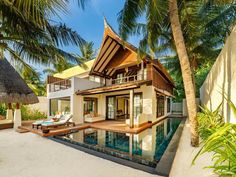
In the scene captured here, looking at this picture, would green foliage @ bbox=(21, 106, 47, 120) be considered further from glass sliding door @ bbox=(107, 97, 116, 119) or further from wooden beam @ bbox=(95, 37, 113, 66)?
wooden beam @ bbox=(95, 37, 113, 66)

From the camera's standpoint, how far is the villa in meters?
13.3

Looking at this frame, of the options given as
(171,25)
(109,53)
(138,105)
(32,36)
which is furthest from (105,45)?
(171,25)

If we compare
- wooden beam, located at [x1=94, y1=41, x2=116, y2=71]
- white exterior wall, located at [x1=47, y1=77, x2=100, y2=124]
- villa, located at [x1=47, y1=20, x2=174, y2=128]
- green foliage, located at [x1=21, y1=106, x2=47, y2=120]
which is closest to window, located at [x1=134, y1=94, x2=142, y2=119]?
villa, located at [x1=47, y1=20, x2=174, y2=128]

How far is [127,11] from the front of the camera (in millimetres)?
6863

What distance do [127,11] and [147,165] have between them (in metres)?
5.89

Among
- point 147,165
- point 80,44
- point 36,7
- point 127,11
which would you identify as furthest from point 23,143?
point 127,11

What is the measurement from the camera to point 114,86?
41.1 ft

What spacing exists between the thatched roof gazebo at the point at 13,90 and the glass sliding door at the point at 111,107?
275 inches

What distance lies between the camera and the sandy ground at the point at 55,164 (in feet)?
14.2

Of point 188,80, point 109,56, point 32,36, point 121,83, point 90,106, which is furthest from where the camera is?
point 90,106

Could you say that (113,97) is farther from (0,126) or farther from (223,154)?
(223,154)

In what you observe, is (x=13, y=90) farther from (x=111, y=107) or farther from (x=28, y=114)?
(x=111, y=107)

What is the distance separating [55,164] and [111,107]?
11.9 metres

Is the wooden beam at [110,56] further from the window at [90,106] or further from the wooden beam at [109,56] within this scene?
the window at [90,106]
